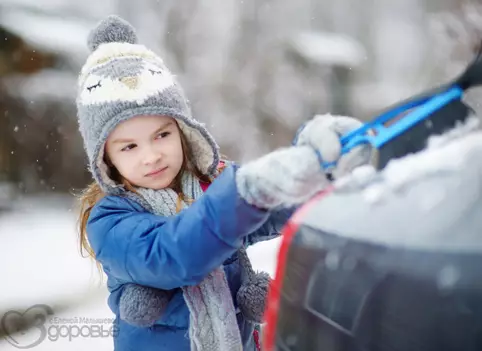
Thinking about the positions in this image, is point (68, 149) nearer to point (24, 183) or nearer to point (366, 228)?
point (24, 183)

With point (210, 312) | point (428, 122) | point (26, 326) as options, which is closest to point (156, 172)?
point (210, 312)

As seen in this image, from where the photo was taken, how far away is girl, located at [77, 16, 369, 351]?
76 centimetres

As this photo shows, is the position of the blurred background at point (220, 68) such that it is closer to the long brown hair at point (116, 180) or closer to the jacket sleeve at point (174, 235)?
the long brown hair at point (116, 180)

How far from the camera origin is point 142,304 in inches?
36.7

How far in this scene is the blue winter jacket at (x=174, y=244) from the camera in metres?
0.67

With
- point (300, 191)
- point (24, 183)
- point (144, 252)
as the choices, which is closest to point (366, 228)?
point (300, 191)

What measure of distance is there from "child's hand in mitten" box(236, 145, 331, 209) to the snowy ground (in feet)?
6.14

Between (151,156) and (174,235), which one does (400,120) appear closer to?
(174,235)

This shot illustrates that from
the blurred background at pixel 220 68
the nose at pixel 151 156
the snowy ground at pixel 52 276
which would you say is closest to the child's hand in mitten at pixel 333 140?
the nose at pixel 151 156

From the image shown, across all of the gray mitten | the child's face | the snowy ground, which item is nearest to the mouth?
the child's face

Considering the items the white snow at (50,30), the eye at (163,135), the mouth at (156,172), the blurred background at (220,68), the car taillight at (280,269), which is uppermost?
the white snow at (50,30)

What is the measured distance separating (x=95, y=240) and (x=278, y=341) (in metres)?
0.52

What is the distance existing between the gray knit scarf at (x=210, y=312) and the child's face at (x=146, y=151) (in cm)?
5

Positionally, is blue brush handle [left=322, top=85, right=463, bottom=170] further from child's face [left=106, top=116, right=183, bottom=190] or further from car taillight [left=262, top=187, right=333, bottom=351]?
child's face [left=106, top=116, right=183, bottom=190]
